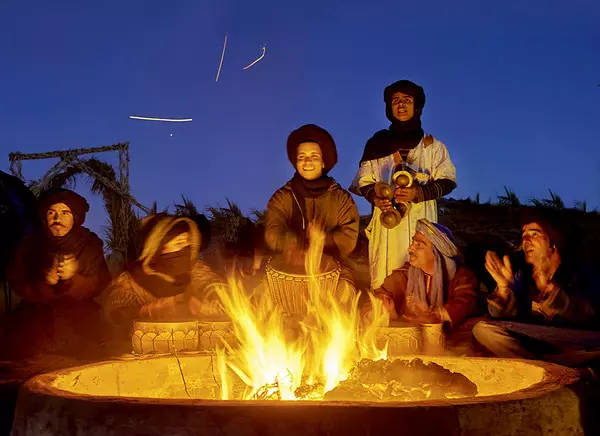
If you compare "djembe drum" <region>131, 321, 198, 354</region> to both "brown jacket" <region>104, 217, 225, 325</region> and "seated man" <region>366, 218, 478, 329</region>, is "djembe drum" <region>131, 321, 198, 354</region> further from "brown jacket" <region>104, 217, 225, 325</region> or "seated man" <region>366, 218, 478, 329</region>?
"seated man" <region>366, 218, 478, 329</region>

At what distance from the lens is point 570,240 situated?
5.53 meters

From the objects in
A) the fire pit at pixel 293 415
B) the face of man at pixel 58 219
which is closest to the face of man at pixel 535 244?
the fire pit at pixel 293 415

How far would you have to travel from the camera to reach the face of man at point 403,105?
23.1ft

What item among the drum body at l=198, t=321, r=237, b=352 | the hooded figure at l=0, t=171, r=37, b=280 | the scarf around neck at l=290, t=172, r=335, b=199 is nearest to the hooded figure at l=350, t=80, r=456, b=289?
the scarf around neck at l=290, t=172, r=335, b=199

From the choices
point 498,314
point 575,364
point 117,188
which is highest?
point 117,188

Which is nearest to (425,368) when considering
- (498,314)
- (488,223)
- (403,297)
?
(498,314)

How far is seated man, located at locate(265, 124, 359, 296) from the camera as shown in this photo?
6.71 m

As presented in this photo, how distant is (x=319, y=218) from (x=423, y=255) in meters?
1.12

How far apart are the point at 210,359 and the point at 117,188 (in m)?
7.69

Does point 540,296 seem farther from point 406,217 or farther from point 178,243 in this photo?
point 178,243

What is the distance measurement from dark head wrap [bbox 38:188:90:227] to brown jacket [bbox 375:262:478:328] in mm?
3132

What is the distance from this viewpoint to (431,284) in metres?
6.48

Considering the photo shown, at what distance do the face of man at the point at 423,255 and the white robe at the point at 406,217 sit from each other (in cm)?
38

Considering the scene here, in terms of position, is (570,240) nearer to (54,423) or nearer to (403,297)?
(403,297)
